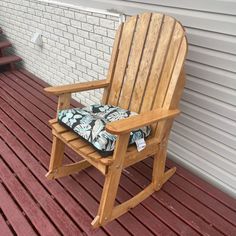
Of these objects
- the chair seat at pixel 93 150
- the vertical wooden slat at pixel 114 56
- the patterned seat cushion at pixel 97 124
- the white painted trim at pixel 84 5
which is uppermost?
the white painted trim at pixel 84 5

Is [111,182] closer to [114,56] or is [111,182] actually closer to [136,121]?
[136,121]

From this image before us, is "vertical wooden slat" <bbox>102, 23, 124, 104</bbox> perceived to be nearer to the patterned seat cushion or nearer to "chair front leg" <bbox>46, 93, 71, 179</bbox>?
the patterned seat cushion

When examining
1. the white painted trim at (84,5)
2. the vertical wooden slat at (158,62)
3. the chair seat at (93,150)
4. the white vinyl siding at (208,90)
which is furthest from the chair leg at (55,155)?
the white painted trim at (84,5)

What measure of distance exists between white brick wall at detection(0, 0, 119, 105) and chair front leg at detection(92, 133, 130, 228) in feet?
Result: 4.25

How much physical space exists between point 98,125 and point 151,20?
2.49 ft

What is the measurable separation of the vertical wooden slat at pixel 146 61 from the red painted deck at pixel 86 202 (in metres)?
0.59

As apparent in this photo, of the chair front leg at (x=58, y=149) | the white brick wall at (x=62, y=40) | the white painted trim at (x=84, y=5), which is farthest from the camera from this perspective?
the white brick wall at (x=62, y=40)

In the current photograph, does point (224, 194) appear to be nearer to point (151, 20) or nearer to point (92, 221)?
point (92, 221)

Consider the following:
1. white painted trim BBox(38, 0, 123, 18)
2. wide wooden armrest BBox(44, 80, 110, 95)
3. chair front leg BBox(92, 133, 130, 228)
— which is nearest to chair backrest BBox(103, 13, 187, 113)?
wide wooden armrest BBox(44, 80, 110, 95)

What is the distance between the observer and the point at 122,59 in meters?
2.10

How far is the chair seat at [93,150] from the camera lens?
5.40 ft

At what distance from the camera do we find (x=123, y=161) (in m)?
1.67

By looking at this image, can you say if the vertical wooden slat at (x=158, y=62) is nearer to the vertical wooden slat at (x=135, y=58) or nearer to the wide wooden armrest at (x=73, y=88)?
the vertical wooden slat at (x=135, y=58)

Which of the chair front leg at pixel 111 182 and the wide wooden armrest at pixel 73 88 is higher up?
the wide wooden armrest at pixel 73 88
